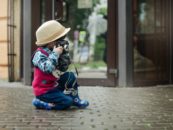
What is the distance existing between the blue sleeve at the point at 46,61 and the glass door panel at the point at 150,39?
344 centimetres

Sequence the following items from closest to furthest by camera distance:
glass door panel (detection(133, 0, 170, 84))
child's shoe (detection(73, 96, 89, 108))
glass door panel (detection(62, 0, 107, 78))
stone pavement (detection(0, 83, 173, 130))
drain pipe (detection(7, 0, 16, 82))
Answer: stone pavement (detection(0, 83, 173, 130)) → child's shoe (detection(73, 96, 89, 108)) → glass door panel (detection(133, 0, 170, 84)) → glass door panel (detection(62, 0, 107, 78)) → drain pipe (detection(7, 0, 16, 82))

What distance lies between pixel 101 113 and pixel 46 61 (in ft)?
3.19

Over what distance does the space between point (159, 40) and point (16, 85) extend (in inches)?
116

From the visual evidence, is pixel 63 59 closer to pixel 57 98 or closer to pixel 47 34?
pixel 47 34

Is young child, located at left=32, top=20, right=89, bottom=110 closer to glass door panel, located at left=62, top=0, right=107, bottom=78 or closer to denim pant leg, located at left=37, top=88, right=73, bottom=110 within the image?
denim pant leg, located at left=37, top=88, right=73, bottom=110

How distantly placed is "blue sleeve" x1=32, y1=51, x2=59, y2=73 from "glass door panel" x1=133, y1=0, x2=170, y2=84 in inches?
135

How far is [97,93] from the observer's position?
880cm

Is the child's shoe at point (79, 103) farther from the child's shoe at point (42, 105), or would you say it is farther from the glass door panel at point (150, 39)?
the glass door panel at point (150, 39)

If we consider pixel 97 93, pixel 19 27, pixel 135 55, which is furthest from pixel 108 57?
pixel 19 27

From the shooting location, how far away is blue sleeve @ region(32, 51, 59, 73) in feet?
21.6

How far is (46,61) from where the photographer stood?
664 centimetres

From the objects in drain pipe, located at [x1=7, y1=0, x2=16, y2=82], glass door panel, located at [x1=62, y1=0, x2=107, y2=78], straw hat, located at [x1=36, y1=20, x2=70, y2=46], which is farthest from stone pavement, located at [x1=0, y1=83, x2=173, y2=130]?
drain pipe, located at [x1=7, y1=0, x2=16, y2=82]

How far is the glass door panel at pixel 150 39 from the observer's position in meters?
9.85

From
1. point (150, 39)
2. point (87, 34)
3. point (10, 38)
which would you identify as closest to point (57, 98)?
point (150, 39)
